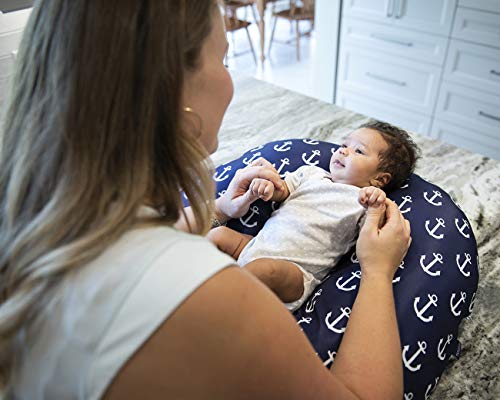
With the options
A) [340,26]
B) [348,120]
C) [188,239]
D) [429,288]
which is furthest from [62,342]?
[340,26]

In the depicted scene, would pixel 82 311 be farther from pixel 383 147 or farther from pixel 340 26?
pixel 340 26

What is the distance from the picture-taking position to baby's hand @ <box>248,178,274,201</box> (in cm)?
123

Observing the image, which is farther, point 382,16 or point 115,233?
point 382,16

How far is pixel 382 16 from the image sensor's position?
9.07 ft

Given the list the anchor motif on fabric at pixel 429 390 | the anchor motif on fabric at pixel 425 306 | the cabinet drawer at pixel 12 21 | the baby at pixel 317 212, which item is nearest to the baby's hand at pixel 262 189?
the baby at pixel 317 212

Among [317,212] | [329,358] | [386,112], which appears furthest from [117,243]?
[386,112]

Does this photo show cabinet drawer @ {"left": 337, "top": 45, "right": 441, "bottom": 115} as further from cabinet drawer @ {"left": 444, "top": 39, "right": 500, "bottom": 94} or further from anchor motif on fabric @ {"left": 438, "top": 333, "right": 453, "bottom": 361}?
anchor motif on fabric @ {"left": 438, "top": 333, "right": 453, "bottom": 361}

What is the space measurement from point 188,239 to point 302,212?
0.74m

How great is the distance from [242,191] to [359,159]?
34cm

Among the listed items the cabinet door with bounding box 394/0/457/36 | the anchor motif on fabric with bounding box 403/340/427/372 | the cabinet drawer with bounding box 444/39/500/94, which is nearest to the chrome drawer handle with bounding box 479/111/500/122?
the cabinet drawer with bounding box 444/39/500/94

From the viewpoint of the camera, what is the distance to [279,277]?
107cm

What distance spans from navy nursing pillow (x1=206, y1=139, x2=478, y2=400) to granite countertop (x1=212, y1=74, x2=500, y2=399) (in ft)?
0.15

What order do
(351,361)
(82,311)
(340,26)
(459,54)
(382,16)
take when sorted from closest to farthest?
(82,311), (351,361), (459,54), (382,16), (340,26)

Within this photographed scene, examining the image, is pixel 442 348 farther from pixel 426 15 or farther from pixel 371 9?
pixel 371 9
